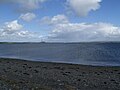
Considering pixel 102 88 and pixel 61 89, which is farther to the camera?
pixel 102 88

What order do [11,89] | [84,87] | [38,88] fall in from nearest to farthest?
[11,89] < [38,88] < [84,87]

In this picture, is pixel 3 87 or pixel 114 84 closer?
pixel 3 87

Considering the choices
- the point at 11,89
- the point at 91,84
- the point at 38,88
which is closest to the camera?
the point at 11,89

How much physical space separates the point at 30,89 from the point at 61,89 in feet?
10.5

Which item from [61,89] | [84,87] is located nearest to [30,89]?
[61,89]

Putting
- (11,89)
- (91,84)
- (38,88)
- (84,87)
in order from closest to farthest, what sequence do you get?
(11,89) → (38,88) → (84,87) → (91,84)

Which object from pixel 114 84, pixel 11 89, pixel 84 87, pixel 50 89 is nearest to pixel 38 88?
pixel 50 89

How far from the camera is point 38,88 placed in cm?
2256

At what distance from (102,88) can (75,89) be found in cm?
337

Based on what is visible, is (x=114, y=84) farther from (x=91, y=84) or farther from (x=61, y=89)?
(x=61, y=89)

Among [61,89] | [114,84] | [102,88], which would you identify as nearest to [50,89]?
[61,89]

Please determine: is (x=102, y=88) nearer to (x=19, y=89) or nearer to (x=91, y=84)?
(x=91, y=84)

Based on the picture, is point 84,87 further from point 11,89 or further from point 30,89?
point 11,89

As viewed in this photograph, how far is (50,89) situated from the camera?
2302 cm
